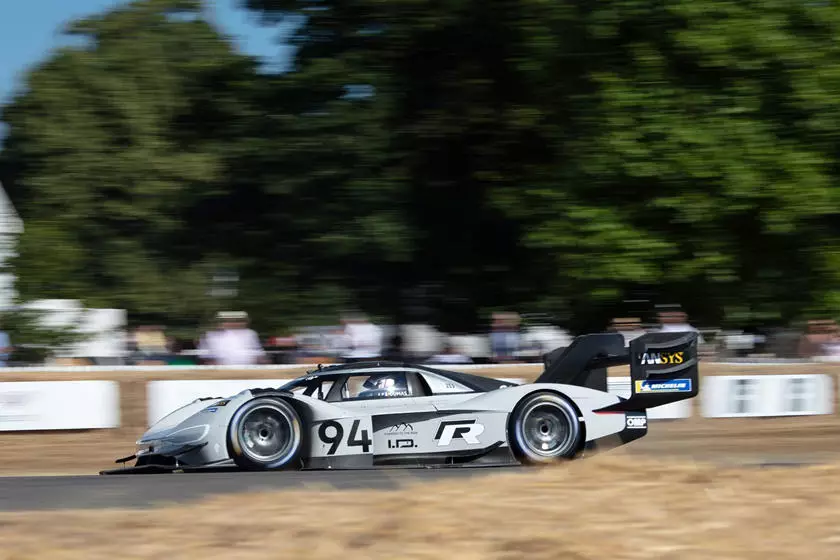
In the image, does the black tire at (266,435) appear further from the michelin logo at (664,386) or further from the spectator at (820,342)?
the spectator at (820,342)

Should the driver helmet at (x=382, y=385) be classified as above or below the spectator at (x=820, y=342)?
below

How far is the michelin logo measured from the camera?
33.4 feet

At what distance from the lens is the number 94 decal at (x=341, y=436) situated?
9914 mm

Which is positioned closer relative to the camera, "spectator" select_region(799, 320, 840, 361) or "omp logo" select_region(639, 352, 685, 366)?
"omp logo" select_region(639, 352, 685, 366)

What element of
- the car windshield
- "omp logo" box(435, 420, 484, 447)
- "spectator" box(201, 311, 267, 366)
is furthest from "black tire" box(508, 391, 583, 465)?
"spectator" box(201, 311, 267, 366)

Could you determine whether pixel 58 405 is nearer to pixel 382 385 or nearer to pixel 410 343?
pixel 382 385

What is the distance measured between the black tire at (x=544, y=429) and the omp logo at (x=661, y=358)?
795 millimetres

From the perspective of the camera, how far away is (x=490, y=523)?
17.6 feet

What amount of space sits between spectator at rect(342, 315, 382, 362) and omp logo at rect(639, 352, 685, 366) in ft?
15.1

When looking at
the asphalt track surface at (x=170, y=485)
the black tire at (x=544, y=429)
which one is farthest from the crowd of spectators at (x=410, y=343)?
the asphalt track surface at (x=170, y=485)

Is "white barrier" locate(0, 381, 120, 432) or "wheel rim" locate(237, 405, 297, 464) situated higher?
"white barrier" locate(0, 381, 120, 432)

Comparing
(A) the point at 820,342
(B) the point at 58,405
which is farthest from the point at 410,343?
(B) the point at 58,405

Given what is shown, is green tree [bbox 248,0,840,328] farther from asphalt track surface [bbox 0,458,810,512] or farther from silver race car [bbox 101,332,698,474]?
asphalt track surface [bbox 0,458,810,512]

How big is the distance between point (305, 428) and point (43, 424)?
364cm
